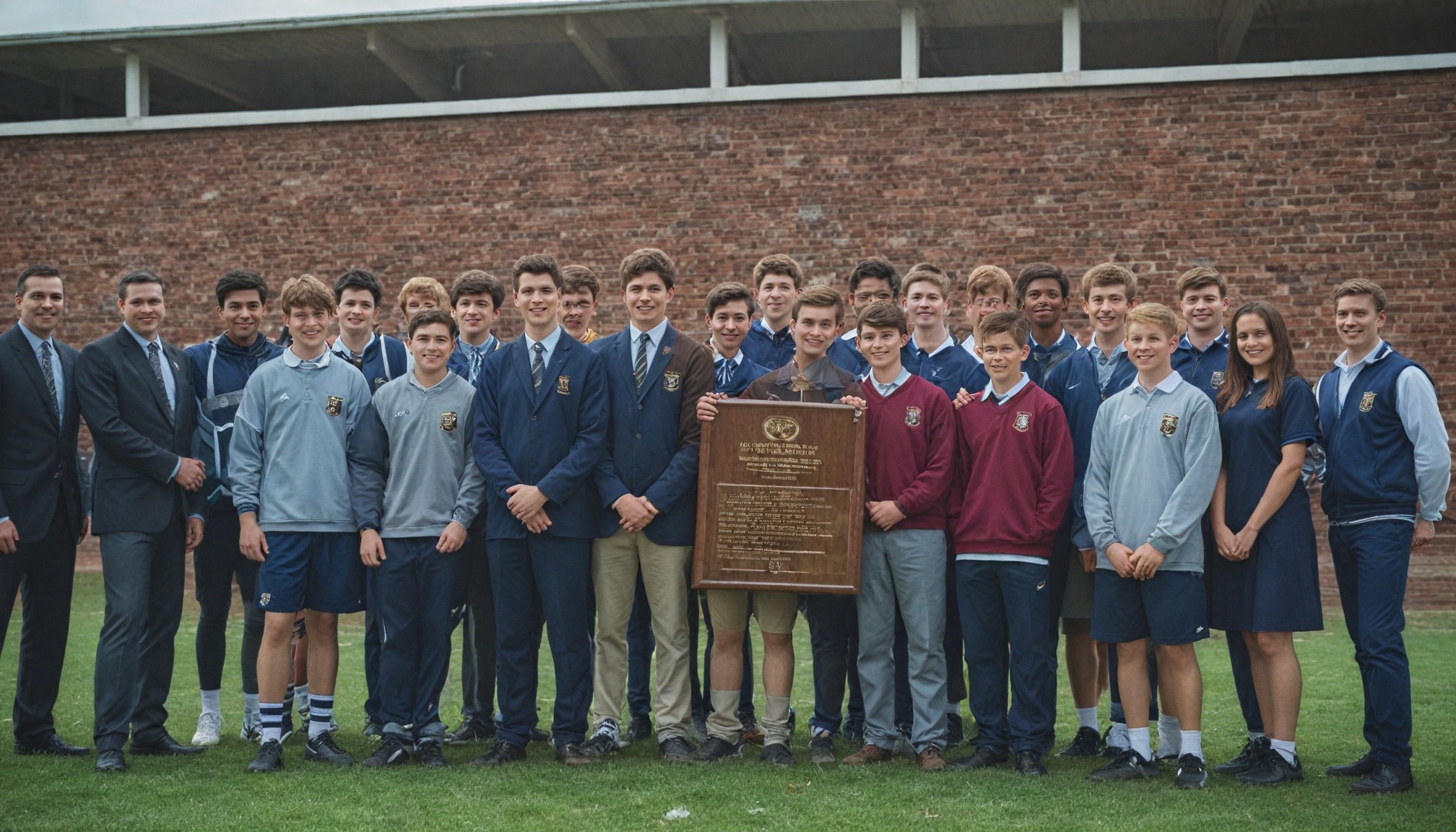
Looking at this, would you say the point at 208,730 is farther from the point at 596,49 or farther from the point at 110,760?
the point at 596,49

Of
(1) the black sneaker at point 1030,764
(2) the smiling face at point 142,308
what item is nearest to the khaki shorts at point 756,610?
(1) the black sneaker at point 1030,764

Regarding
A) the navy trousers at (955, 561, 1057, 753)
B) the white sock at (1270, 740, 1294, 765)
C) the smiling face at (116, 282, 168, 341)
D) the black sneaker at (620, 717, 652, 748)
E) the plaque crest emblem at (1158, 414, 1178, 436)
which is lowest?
the black sneaker at (620, 717, 652, 748)

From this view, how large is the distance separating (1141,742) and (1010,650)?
0.72 metres

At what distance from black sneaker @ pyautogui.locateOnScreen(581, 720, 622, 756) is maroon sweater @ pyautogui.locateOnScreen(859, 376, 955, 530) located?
170 centimetres

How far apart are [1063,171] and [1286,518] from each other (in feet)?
25.5

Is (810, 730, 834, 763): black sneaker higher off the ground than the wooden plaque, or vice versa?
the wooden plaque

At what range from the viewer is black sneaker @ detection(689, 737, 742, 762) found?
581 cm

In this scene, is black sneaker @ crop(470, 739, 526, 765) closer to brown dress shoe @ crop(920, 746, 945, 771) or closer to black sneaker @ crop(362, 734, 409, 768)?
black sneaker @ crop(362, 734, 409, 768)

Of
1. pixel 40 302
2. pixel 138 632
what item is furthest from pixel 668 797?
pixel 40 302

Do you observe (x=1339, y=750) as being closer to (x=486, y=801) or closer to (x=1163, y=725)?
(x=1163, y=725)

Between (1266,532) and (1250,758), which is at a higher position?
(1266,532)

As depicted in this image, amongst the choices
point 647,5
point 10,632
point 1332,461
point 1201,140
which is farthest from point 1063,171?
point 10,632

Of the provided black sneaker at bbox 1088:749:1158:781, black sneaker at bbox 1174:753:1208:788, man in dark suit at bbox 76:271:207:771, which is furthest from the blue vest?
man in dark suit at bbox 76:271:207:771

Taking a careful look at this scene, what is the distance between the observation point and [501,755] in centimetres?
582
